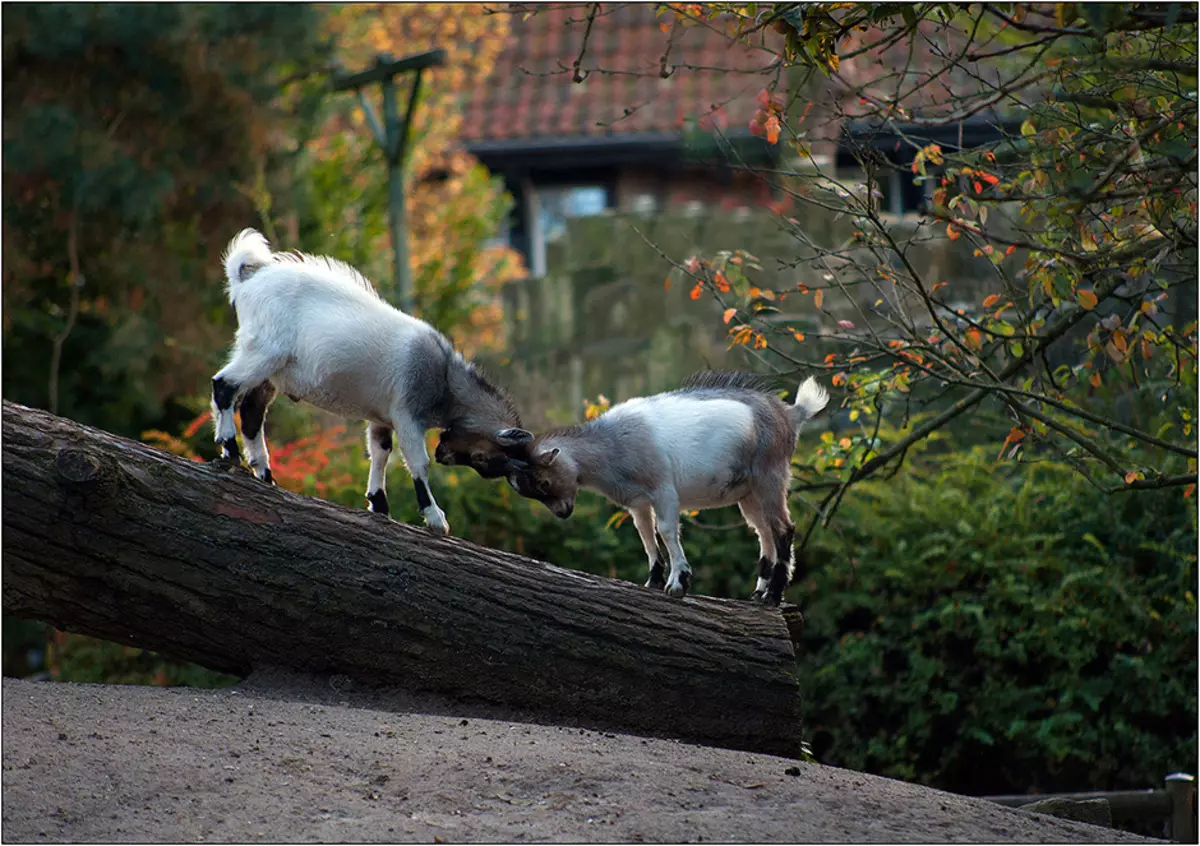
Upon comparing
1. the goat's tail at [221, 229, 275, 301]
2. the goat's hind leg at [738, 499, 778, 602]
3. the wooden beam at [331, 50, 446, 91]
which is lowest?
the goat's hind leg at [738, 499, 778, 602]

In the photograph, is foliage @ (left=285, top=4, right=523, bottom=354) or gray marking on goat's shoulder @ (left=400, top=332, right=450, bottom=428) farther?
foliage @ (left=285, top=4, right=523, bottom=354)

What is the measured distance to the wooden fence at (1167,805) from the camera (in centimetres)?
753

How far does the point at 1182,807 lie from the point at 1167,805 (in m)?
0.10

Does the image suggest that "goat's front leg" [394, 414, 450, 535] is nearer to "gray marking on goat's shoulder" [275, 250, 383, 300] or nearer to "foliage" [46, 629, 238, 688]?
"gray marking on goat's shoulder" [275, 250, 383, 300]

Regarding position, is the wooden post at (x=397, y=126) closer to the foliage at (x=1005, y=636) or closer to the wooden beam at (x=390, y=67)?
the wooden beam at (x=390, y=67)

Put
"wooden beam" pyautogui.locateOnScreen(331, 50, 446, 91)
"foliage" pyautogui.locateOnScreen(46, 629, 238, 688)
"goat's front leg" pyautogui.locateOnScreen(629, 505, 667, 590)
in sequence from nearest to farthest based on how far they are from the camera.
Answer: "goat's front leg" pyautogui.locateOnScreen(629, 505, 667, 590) < "foliage" pyautogui.locateOnScreen(46, 629, 238, 688) < "wooden beam" pyautogui.locateOnScreen(331, 50, 446, 91)

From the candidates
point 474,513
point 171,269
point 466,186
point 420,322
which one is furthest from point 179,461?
point 466,186

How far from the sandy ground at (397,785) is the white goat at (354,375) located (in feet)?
3.71

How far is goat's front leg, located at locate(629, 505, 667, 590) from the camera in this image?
21.6 ft

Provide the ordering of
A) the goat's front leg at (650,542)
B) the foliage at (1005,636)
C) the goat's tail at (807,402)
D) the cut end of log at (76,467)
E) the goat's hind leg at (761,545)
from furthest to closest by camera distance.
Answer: the foliage at (1005,636)
the goat's tail at (807,402)
the goat's hind leg at (761,545)
the goat's front leg at (650,542)
the cut end of log at (76,467)

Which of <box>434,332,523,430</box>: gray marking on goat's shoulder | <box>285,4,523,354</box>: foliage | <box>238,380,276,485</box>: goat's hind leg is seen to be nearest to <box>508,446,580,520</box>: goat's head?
<box>434,332,523,430</box>: gray marking on goat's shoulder

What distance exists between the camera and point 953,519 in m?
9.37

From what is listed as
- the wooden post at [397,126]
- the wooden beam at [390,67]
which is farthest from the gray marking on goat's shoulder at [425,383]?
the wooden beam at [390,67]

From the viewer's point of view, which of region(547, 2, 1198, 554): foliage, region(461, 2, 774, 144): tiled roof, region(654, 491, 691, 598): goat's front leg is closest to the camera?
region(547, 2, 1198, 554): foliage
